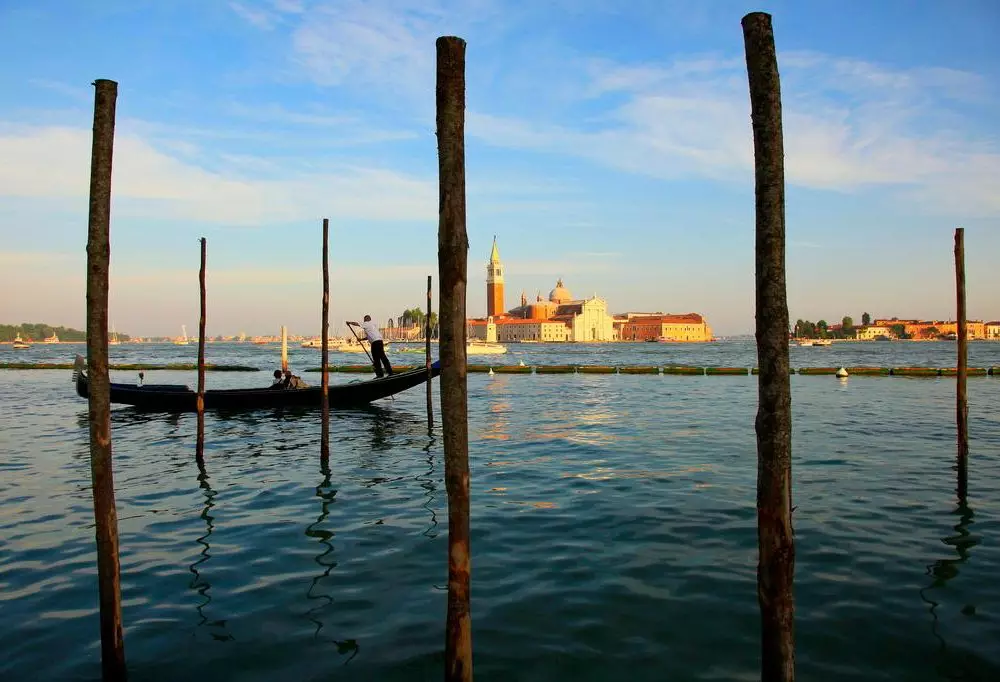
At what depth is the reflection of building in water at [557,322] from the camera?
16688cm

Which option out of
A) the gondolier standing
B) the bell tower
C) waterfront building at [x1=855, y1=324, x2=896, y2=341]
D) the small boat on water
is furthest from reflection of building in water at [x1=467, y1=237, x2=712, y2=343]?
the gondolier standing

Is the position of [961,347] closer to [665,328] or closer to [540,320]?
[540,320]

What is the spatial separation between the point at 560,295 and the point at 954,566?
186768 millimetres

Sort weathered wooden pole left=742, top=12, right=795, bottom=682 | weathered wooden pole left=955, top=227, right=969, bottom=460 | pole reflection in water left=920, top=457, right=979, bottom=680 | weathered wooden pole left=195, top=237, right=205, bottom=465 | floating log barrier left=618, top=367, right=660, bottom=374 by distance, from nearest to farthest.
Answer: weathered wooden pole left=742, top=12, right=795, bottom=682
pole reflection in water left=920, top=457, right=979, bottom=680
weathered wooden pole left=955, top=227, right=969, bottom=460
weathered wooden pole left=195, top=237, right=205, bottom=465
floating log barrier left=618, top=367, right=660, bottom=374

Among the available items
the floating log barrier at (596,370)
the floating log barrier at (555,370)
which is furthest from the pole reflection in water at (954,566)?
the floating log barrier at (555,370)

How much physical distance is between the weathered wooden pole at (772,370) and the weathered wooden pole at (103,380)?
142 inches

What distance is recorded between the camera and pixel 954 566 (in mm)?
6297

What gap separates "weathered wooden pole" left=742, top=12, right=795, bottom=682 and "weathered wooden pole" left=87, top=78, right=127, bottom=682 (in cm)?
362

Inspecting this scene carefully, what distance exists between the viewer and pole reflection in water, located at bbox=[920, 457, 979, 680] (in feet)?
14.6

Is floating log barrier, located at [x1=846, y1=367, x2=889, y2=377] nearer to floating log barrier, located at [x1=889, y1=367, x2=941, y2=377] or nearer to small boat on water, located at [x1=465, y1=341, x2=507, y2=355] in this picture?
floating log barrier, located at [x1=889, y1=367, x2=941, y2=377]

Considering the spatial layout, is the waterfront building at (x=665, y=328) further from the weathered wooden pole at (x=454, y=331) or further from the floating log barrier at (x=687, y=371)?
the weathered wooden pole at (x=454, y=331)

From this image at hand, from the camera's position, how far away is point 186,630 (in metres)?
4.92

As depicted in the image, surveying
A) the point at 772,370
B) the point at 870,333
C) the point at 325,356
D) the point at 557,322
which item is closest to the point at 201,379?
the point at 325,356

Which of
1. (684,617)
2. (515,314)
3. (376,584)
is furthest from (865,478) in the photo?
(515,314)
